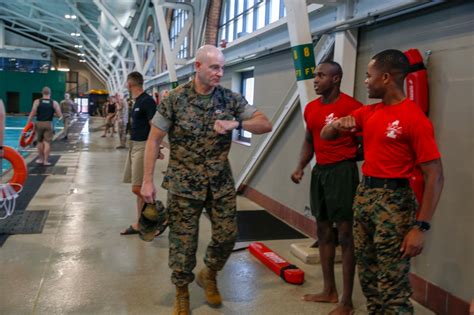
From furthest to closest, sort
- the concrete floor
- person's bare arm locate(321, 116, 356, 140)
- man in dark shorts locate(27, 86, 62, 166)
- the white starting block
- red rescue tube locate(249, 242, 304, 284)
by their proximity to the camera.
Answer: man in dark shorts locate(27, 86, 62, 166) → the white starting block → red rescue tube locate(249, 242, 304, 284) → the concrete floor → person's bare arm locate(321, 116, 356, 140)

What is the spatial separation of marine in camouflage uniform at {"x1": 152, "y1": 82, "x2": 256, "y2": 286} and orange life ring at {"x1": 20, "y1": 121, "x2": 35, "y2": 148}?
7.69 m

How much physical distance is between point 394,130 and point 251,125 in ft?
3.22

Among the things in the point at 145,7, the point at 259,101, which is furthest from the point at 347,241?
the point at 145,7

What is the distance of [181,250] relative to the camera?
2.91 m

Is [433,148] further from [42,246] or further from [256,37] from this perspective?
[256,37]

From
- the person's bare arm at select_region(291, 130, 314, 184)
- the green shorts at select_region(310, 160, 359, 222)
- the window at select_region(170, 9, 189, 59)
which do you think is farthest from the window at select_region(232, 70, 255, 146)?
the window at select_region(170, 9, 189, 59)

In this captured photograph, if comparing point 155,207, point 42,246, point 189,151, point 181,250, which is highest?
point 189,151

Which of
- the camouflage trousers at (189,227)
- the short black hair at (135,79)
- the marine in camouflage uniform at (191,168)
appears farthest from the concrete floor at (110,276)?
the short black hair at (135,79)

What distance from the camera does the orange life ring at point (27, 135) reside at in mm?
9601

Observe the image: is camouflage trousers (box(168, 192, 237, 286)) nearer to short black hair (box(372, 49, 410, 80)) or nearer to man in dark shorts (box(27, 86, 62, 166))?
short black hair (box(372, 49, 410, 80))

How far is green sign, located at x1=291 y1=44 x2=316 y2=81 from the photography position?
417 cm

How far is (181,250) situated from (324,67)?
158 cm

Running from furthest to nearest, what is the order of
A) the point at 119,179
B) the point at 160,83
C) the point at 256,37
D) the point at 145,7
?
1. the point at 145,7
2. the point at 160,83
3. the point at 119,179
4. the point at 256,37

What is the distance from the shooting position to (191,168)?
291 centimetres
